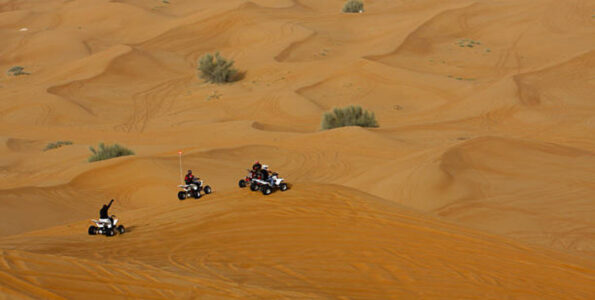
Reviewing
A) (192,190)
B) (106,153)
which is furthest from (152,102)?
(192,190)

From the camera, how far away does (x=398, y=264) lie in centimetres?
750

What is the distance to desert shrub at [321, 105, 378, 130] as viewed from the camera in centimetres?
2262

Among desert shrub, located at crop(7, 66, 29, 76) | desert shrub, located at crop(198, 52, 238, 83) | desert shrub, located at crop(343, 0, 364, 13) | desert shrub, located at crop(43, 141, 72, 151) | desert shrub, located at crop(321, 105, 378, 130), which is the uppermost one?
desert shrub, located at crop(343, 0, 364, 13)

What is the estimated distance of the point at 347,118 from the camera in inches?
888

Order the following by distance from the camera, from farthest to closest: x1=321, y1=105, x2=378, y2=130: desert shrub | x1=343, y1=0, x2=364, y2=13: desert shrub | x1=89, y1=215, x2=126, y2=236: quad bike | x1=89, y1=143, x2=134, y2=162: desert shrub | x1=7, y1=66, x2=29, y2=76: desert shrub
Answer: x1=343, y1=0, x2=364, y2=13: desert shrub → x1=7, y1=66, x2=29, y2=76: desert shrub → x1=321, y1=105, x2=378, y2=130: desert shrub → x1=89, y1=143, x2=134, y2=162: desert shrub → x1=89, y1=215, x2=126, y2=236: quad bike

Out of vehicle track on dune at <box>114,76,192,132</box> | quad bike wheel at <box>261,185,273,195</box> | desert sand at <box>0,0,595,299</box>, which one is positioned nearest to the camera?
desert sand at <box>0,0,595,299</box>

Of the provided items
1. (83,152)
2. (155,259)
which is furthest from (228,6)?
(155,259)

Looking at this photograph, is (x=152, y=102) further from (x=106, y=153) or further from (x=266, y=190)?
(x=266, y=190)

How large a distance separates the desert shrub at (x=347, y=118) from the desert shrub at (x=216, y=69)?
33.5ft

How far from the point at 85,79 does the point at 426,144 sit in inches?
831

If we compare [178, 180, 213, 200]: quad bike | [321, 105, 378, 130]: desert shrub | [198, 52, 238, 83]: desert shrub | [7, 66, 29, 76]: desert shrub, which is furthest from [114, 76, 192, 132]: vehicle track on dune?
[178, 180, 213, 200]: quad bike

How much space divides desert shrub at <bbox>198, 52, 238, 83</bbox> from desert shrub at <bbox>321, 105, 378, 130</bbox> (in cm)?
1021

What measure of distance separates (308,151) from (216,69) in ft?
45.7

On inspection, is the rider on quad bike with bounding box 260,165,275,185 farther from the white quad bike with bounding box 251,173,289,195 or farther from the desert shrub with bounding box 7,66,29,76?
the desert shrub with bounding box 7,66,29,76
